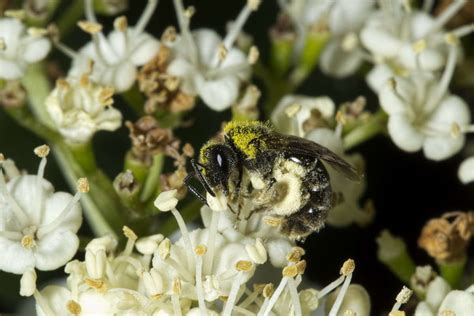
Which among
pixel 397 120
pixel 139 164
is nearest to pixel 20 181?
pixel 139 164

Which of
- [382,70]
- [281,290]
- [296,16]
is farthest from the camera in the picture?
[296,16]

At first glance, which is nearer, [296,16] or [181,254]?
[181,254]

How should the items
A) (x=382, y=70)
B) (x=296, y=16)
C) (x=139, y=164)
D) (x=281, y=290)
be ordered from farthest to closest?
(x=296, y=16)
(x=382, y=70)
(x=139, y=164)
(x=281, y=290)

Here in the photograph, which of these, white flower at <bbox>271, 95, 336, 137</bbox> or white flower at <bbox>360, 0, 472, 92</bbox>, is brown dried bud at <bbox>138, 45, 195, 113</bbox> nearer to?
white flower at <bbox>271, 95, 336, 137</bbox>

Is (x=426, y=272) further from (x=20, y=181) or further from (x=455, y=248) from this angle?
(x=20, y=181)

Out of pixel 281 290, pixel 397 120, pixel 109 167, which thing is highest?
pixel 397 120

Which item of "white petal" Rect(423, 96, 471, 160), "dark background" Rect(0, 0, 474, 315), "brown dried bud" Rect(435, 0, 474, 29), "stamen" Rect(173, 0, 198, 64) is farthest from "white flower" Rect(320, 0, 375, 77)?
"stamen" Rect(173, 0, 198, 64)

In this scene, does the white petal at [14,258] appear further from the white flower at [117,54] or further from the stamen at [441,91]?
the stamen at [441,91]
